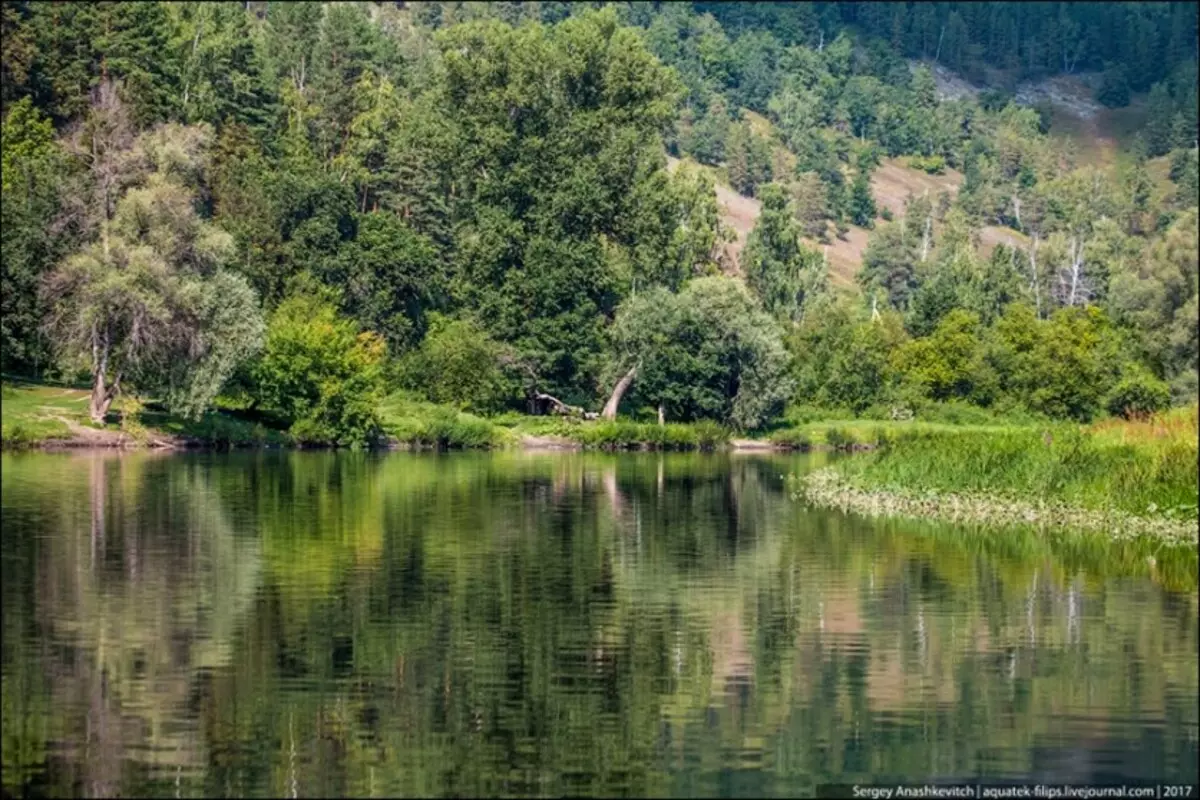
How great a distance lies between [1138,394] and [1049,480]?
66.9 meters

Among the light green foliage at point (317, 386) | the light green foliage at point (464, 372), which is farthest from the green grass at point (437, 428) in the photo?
the light green foliage at point (464, 372)

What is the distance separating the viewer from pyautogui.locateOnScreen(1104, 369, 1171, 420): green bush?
374ft

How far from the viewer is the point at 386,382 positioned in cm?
11425

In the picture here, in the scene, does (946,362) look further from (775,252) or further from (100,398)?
(100,398)

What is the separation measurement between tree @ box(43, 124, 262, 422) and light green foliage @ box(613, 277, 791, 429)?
94.6 ft

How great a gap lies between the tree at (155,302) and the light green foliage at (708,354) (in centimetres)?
2884

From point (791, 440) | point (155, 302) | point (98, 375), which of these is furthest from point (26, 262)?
point (791, 440)

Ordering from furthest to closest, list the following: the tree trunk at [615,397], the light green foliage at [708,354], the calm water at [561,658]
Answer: the tree trunk at [615,397] → the light green foliage at [708,354] → the calm water at [561,658]

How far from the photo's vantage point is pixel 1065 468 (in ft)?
174

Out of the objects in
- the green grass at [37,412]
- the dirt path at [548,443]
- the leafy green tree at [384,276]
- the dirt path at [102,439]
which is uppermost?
the leafy green tree at [384,276]

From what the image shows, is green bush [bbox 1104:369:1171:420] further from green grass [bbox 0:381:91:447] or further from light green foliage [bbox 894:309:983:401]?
green grass [bbox 0:381:91:447]

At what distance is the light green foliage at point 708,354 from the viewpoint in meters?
111

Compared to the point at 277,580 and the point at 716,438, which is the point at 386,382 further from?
the point at 277,580

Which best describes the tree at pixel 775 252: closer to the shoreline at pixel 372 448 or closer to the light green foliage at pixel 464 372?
the shoreline at pixel 372 448
